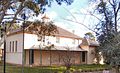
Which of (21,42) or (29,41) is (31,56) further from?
(21,42)

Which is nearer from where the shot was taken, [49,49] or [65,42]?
[49,49]

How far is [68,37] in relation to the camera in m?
50.9

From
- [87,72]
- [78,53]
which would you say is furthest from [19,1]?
[78,53]

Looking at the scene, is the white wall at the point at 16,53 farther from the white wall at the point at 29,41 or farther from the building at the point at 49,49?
the white wall at the point at 29,41

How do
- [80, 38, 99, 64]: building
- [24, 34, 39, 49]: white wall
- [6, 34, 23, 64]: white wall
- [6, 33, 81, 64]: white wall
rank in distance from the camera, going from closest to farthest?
[24, 34, 39, 49]: white wall → [6, 33, 81, 64]: white wall → [6, 34, 23, 64]: white wall → [80, 38, 99, 64]: building

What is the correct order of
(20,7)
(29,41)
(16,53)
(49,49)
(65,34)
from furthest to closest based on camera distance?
(65,34) → (16,53) → (29,41) → (49,49) → (20,7)

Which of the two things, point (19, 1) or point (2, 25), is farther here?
point (2, 25)

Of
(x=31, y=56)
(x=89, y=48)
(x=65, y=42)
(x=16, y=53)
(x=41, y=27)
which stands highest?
(x=41, y=27)

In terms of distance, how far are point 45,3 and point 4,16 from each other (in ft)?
14.2

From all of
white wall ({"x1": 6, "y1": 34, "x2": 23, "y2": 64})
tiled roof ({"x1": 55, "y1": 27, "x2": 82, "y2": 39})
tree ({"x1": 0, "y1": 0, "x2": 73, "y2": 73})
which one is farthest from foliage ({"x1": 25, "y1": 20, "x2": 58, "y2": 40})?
tiled roof ({"x1": 55, "y1": 27, "x2": 82, "y2": 39})

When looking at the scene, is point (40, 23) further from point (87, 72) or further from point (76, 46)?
point (76, 46)

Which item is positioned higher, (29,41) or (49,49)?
(29,41)

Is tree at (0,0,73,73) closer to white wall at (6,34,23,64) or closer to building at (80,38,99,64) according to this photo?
white wall at (6,34,23,64)

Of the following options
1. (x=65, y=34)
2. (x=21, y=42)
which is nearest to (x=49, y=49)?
(x=21, y=42)
